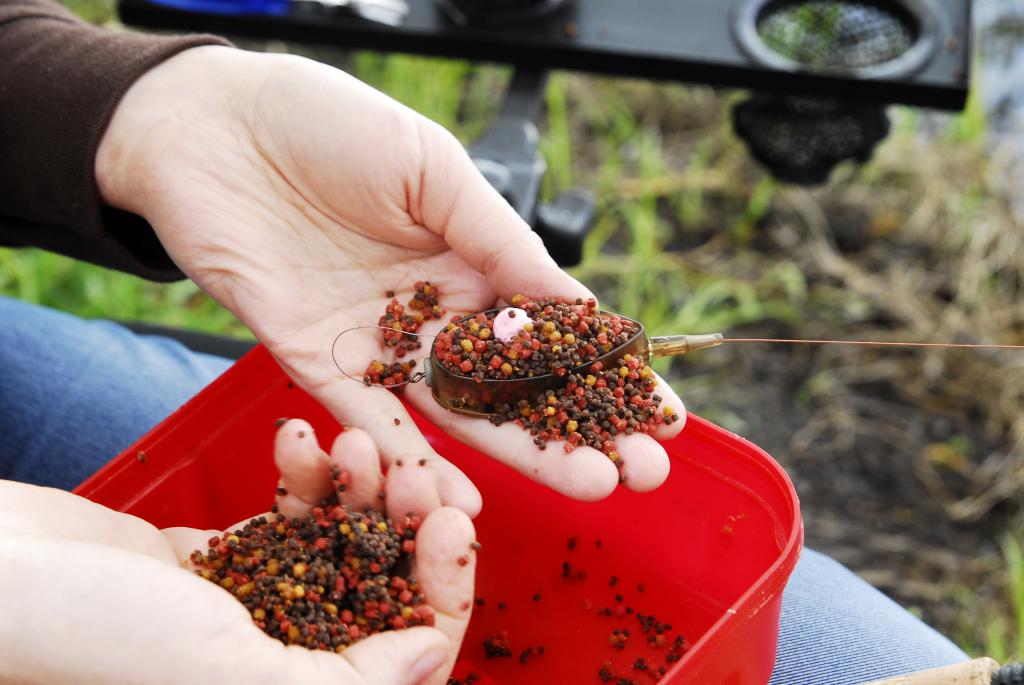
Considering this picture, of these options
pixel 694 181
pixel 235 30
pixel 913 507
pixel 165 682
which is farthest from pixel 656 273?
pixel 165 682

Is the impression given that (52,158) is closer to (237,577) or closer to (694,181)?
(237,577)

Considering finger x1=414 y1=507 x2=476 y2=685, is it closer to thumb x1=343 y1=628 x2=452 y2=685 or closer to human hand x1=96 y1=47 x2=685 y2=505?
thumb x1=343 y1=628 x2=452 y2=685

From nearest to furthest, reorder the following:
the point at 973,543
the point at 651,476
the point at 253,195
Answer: the point at 651,476
the point at 253,195
the point at 973,543

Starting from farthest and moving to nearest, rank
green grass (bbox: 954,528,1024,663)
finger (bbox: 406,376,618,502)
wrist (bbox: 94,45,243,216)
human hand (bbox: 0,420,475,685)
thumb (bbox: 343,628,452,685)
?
green grass (bbox: 954,528,1024,663)
wrist (bbox: 94,45,243,216)
finger (bbox: 406,376,618,502)
thumb (bbox: 343,628,452,685)
human hand (bbox: 0,420,475,685)

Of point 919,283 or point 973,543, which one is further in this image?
point 919,283

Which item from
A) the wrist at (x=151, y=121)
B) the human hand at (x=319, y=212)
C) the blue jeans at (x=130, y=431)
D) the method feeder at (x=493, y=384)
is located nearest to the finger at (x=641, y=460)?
the human hand at (x=319, y=212)

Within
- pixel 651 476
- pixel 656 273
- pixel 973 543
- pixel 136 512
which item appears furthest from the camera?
pixel 656 273

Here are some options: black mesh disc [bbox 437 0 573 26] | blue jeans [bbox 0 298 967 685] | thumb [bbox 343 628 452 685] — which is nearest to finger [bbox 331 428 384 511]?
thumb [bbox 343 628 452 685]
